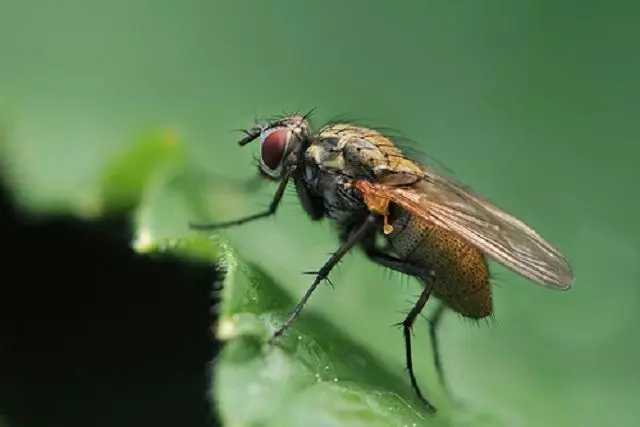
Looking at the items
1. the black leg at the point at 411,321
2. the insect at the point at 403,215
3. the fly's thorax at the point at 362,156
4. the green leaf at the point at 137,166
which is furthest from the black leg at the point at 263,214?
the black leg at the point at 411,321

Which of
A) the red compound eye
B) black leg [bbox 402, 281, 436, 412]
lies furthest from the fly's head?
black leg [bbox 402, 281, 436, 412]

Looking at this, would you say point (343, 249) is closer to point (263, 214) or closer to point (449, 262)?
point (449, 262)

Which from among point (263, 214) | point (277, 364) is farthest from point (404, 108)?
point (277, 364)

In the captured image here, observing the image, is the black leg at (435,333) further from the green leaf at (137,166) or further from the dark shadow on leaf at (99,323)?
the green leaf at (137,166)

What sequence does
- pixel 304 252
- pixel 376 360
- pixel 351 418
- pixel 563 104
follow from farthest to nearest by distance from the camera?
pixel 563 104, pixel 304 252, pixel 376 360, pixel 351 418

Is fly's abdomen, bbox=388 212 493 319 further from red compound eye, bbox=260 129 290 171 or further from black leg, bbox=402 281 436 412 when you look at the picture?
red compound eye, bbox=260 129 290 171

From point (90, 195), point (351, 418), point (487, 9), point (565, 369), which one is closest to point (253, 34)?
point (487, 9)

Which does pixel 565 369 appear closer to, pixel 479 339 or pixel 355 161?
pixel 479 339
